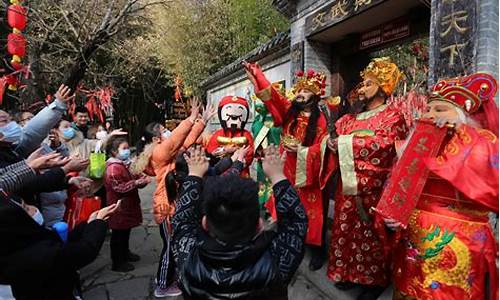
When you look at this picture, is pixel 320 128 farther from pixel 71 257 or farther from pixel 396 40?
pixel 71 257

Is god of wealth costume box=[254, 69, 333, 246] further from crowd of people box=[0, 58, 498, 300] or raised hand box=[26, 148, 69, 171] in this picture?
raised hand box=[26, 148, 69, 171]

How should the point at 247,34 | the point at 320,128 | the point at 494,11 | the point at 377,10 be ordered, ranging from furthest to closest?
the point at 247,34 → the point at 377,10 → the point at 320,128 → the point at 494,11

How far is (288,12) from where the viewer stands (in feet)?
20.7

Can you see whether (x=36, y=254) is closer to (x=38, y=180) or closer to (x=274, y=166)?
(x=38, y=180)

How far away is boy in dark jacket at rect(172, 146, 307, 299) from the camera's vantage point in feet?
4.63

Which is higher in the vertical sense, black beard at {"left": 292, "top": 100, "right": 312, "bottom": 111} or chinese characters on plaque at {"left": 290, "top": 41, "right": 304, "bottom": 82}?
chinese characters on plaque at {"left": 290, "top": 41, "right": 304, "bottom": 82}

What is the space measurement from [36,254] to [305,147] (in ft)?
7.49

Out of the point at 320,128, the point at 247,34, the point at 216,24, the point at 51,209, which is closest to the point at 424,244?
the point at 320,128

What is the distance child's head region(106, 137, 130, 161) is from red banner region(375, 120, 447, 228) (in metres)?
2.79

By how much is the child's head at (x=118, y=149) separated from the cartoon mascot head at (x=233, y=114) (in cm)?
108

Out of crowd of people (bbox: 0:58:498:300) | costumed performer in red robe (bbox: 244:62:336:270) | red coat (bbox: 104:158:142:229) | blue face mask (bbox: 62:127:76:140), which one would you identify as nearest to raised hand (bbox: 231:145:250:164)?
crowd of people (bbox: 0:58:498:300)

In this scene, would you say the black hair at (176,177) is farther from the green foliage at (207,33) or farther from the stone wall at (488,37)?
the green foliage at (207,33)

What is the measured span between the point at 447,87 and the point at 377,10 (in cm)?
265

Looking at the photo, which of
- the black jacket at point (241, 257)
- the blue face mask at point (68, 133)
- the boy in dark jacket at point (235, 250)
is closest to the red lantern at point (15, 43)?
the blue face mask at point (68, 133)
